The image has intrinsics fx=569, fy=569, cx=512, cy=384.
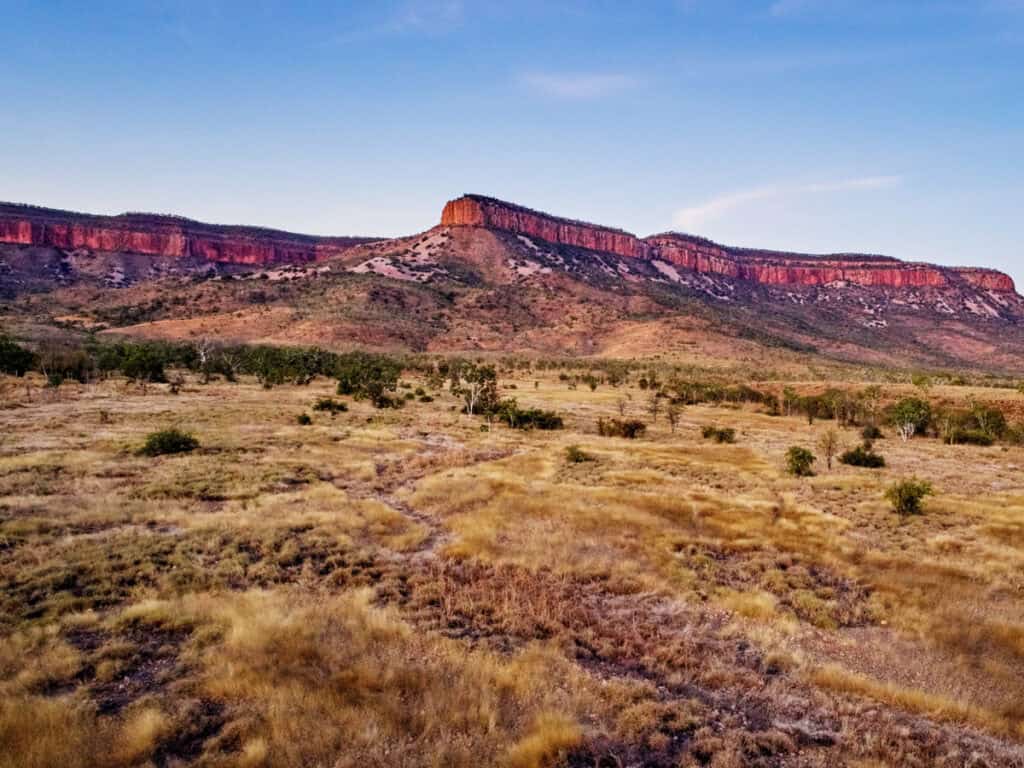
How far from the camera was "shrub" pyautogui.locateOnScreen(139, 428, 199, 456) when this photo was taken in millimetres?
24938

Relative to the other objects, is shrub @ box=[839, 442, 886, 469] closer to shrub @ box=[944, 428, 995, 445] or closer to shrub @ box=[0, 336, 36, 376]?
shrub @ box=[944, 428, 995, 445]

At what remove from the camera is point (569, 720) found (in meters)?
7.00

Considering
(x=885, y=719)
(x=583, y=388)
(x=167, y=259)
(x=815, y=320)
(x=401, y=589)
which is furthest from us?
(x=167, y=259)

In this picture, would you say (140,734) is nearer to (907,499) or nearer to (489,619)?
(489,619)

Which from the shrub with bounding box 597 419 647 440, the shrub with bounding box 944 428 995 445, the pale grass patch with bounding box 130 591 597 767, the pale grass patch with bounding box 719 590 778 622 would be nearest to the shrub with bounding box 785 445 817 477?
the shrub with bounding box 597 419 647 440

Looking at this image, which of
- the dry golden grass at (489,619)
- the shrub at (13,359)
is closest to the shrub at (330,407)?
the dry golden grass at (489,619)

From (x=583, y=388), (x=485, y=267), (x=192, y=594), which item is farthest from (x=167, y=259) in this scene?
(x=192, y=594)

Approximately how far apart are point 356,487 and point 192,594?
10.9m

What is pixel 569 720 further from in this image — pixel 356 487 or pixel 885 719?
pixel 356 487

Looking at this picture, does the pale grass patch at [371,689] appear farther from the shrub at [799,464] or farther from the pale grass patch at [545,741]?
the shrub at [799,464]

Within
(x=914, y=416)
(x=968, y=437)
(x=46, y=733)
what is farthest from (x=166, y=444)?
(x=968, y=437)

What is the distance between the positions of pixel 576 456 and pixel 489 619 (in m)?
18.6

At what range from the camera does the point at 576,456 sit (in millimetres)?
28641

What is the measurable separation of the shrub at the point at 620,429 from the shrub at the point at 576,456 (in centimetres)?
929
